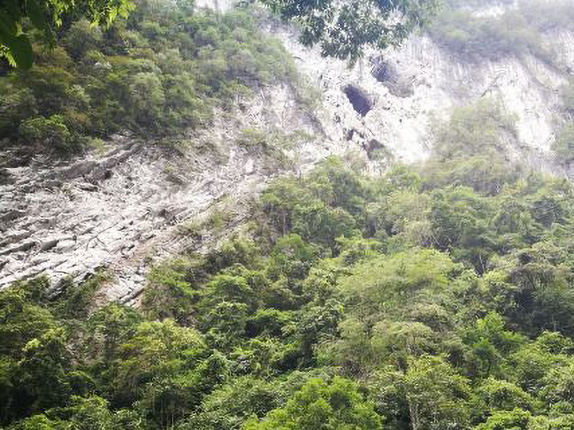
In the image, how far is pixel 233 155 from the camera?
2530 centimetres

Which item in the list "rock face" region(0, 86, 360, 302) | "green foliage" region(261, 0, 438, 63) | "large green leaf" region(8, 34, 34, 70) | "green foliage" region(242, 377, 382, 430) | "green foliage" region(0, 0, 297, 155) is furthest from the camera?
"green foliage" region(0, 0, 297, 155)

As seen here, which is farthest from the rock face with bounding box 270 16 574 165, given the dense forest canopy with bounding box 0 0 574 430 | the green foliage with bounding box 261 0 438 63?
the green foliage with bounding box 261 0 438 63

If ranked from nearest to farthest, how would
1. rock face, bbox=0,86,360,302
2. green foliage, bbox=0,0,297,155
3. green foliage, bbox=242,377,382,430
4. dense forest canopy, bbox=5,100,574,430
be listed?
green foliage, bbox=242,377,382,430 < dense forest canopy, bbox=5,100,574,430 < rock face, bbox=0,86,360,302 < green foliage, bbox=0,0,297,155

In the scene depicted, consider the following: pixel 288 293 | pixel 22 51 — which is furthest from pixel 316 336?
pixel 22 51

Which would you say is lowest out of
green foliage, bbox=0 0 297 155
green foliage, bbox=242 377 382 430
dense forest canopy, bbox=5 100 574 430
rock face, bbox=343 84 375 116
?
dense forest canopy, bbox=5 100 574 430

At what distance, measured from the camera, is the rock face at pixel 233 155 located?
55.0 ft

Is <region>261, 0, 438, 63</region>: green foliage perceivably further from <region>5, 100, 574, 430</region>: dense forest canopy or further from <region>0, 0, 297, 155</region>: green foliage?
<region>0, 0, 297, 155</region>: green foliage

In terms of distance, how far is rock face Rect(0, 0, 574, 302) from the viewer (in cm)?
1677

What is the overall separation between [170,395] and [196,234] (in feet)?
30.1

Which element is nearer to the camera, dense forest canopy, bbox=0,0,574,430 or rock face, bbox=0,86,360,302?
dense forest canopy, bbox=0,0,574,430

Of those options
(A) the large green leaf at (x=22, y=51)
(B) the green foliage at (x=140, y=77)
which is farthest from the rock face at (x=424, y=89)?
(A) the large green leaf at (x=22, y=51)

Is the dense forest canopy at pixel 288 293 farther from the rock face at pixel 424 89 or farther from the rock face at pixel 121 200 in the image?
the rock face at pixel 424 89

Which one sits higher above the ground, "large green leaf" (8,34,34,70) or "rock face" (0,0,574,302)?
"large green leaf" (8,34,34,70)

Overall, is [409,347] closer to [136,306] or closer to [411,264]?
[411,264]
